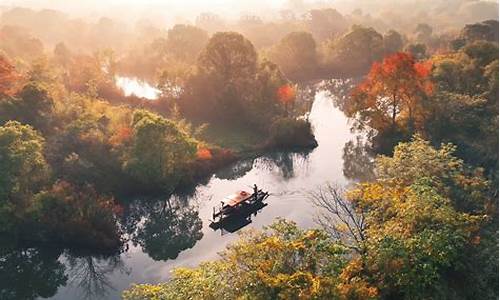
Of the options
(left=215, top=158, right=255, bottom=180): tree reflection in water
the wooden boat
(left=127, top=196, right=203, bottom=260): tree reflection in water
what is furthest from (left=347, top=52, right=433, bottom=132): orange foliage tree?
(left=127, top=196, right=203, bottom=260): tree reflection in water

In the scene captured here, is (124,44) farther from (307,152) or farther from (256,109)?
(307,152)

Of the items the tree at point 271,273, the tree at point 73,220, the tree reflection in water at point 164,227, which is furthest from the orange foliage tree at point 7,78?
the tree at point 271,273

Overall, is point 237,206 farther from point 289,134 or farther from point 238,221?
point 289,134

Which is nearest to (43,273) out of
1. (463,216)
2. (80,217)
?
(80,217)

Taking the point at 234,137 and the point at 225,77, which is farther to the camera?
the point at 225,77

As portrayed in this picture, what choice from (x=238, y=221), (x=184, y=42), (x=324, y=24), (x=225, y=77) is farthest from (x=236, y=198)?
(x=324, y=24)

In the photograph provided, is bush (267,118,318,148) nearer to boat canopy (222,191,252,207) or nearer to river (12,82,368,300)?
river (12,82,368,300)
